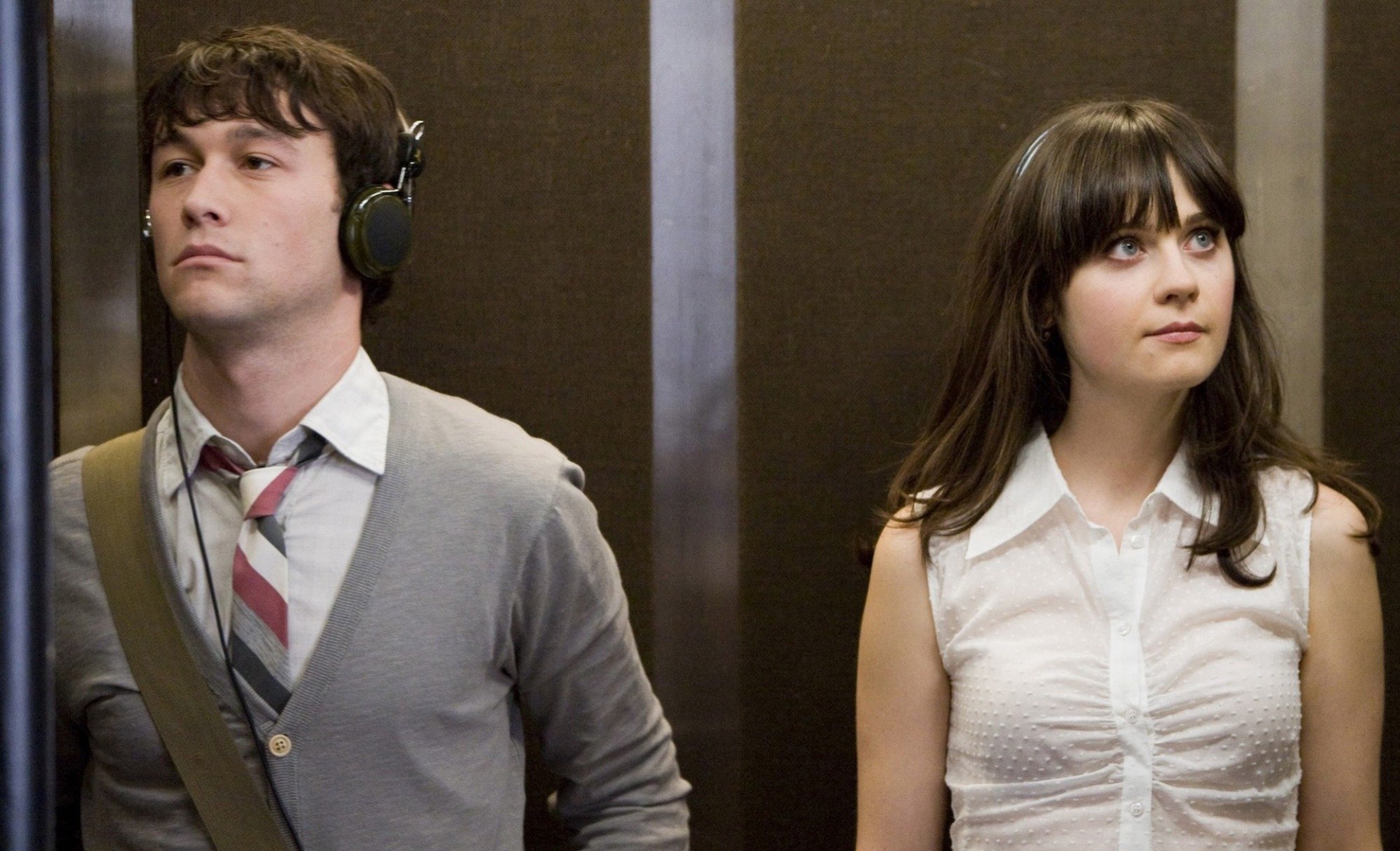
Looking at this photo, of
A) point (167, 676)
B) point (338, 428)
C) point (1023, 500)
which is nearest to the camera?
point (167, 676)

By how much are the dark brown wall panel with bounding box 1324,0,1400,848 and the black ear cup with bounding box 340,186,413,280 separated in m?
1.28

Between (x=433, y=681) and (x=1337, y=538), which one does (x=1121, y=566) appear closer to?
(x=1337, y=538)

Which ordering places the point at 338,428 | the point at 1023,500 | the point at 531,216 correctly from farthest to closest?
the point at 531,216 < the point at 1023,500 < the point at 338,428

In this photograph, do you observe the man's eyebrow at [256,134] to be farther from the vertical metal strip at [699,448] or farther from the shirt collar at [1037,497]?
the shirt collar at [1037,497]

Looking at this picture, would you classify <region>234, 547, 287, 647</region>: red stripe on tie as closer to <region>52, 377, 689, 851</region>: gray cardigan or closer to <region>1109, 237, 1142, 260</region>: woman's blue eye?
<region>52, 377, 689, 851</region>: gray cardigan

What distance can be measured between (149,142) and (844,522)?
1014 mm

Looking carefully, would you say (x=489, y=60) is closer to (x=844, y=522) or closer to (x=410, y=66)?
(x=410, y=66)

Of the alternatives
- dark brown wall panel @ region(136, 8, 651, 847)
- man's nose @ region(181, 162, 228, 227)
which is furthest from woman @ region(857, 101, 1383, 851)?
man's nose @ region(181, 162, 228, 227)

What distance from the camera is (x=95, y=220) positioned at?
65.5 inches

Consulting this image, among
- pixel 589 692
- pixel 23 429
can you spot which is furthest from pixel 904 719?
pixel 23 429

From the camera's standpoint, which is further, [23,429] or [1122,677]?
[1122,677]

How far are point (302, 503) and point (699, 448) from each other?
2.04 feet

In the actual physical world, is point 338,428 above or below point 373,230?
below

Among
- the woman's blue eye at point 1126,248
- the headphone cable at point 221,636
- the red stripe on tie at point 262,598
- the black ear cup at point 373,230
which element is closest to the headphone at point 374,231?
the black ear cup at point 373,230
